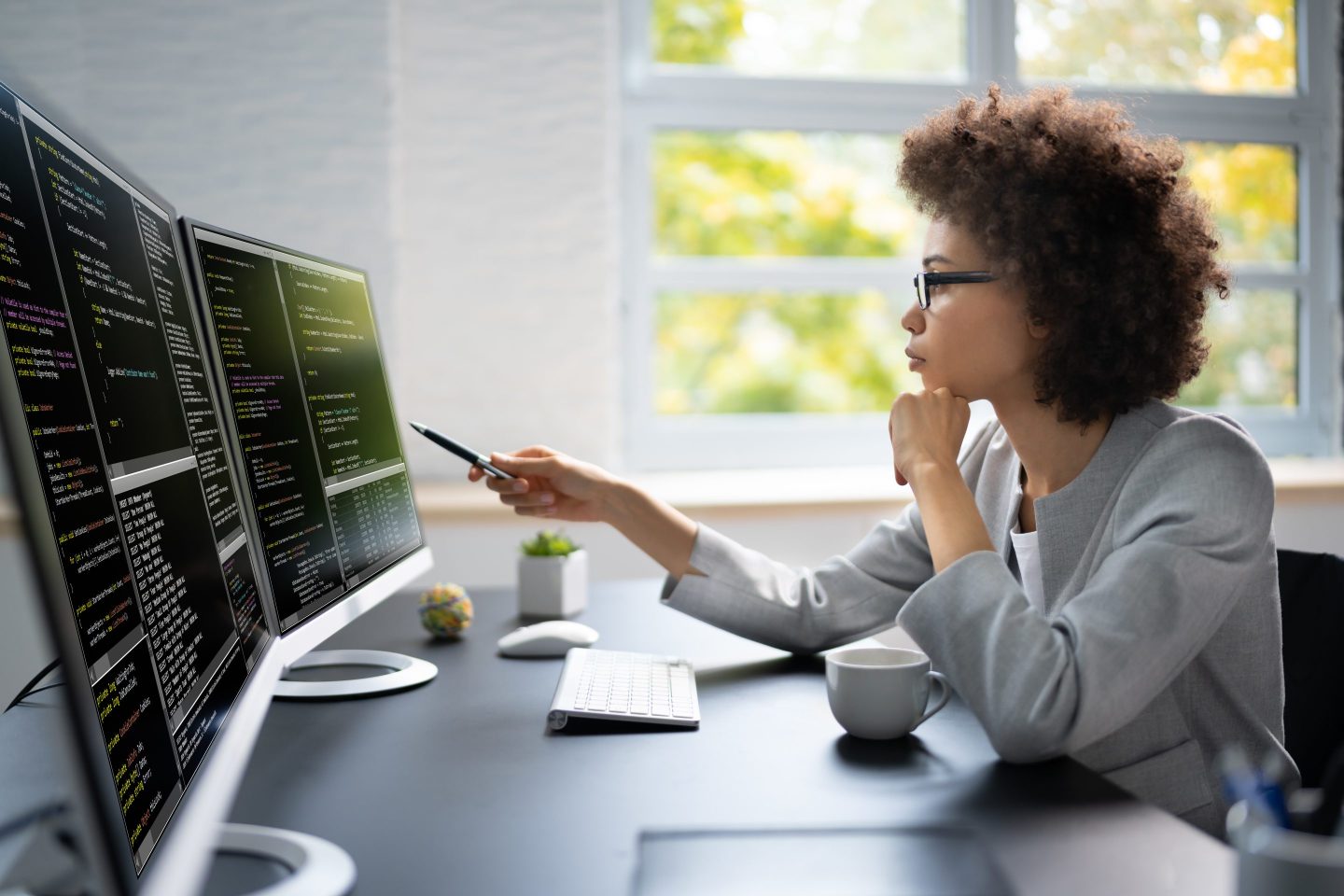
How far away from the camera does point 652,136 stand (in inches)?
122

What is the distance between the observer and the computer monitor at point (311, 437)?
0.96 m

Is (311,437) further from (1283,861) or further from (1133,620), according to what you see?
(1283,861)

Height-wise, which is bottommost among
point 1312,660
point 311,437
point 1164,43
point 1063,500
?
point 1312,660

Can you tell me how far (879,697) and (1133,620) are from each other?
0.22 metres

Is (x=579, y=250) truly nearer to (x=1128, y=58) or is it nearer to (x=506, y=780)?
(x=1128, y=58)

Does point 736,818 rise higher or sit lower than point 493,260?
lower

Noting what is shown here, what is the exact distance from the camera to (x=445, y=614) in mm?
1415

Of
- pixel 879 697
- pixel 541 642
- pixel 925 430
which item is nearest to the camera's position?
pixel 879 697

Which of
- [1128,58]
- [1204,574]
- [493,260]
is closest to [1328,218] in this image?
[1128,58]

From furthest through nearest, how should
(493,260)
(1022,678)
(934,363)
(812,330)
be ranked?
(812,330), (493,260), (934,363), (1022,678)

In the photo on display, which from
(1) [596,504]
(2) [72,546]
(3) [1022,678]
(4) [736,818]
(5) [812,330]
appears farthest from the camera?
(5) [812,330]

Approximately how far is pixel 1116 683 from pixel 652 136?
2.45 metres

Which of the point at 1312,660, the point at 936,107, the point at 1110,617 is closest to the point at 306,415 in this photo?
the point at 1110,617

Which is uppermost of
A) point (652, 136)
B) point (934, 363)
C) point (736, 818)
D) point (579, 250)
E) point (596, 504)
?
point (652, 136)
